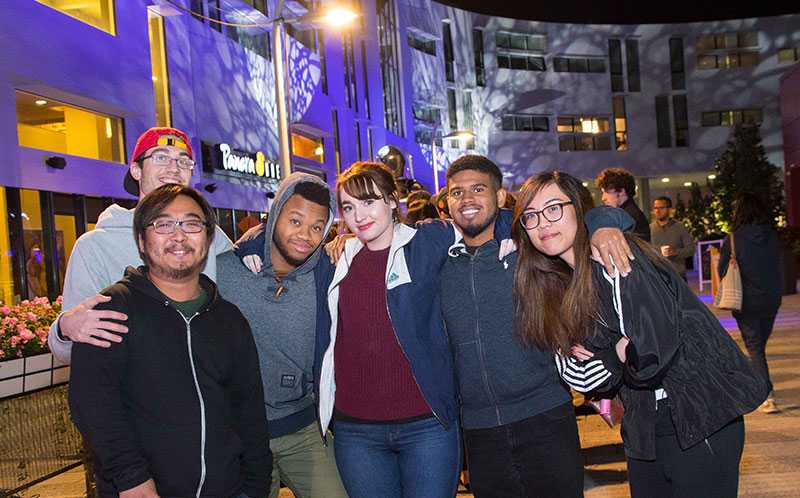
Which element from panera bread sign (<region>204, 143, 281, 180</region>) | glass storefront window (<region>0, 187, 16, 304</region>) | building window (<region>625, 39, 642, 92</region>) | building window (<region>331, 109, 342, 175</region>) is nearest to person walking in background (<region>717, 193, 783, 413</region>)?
glass storefront window (<region>0, 187, 16, 304</region>)

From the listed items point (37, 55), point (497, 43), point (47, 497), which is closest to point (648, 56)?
point (497, 43)

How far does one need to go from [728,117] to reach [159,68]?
37.5 m

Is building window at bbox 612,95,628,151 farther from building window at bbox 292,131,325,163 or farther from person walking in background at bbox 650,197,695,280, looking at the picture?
person walking in background at bbox 650,197,695,280

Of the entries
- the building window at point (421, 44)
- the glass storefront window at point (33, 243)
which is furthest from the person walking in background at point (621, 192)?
the building window at point (421, 44)

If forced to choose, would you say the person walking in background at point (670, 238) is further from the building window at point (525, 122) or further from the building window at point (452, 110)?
the building window at point (525, 122)

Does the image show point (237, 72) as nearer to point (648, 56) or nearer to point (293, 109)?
point (293, 109)

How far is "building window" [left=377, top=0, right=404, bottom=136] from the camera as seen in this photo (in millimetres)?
38844

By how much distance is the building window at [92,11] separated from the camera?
14.9 meters

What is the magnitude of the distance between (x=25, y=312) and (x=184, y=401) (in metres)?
3.10

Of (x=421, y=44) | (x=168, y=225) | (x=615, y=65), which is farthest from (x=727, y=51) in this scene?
(x=168, y=225)

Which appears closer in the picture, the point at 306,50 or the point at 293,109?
the point at 293,109

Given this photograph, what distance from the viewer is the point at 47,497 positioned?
683 centimetres

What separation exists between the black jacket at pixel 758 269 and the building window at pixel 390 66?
30736mm

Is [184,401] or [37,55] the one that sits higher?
[37,55]
